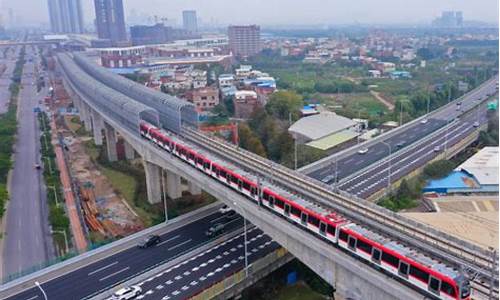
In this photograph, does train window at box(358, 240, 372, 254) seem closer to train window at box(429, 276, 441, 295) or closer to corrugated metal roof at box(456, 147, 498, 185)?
train window at box(429, 276, 441, 295)

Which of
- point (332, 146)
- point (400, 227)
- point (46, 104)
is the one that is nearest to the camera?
point (400, 227)

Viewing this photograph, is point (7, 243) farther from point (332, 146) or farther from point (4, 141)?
point (332, 146)

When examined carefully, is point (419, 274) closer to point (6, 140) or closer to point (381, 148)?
point (381, 148)

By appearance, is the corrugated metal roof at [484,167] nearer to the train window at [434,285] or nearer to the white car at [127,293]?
the train window at [434,285]

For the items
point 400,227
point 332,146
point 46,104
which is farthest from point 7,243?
point 46,104

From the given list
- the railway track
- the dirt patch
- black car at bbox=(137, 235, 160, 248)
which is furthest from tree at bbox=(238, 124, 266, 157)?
black car at bbox=(137, 235, 160, 248)

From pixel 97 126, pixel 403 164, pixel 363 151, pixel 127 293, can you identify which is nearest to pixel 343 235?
pixel 127 293
